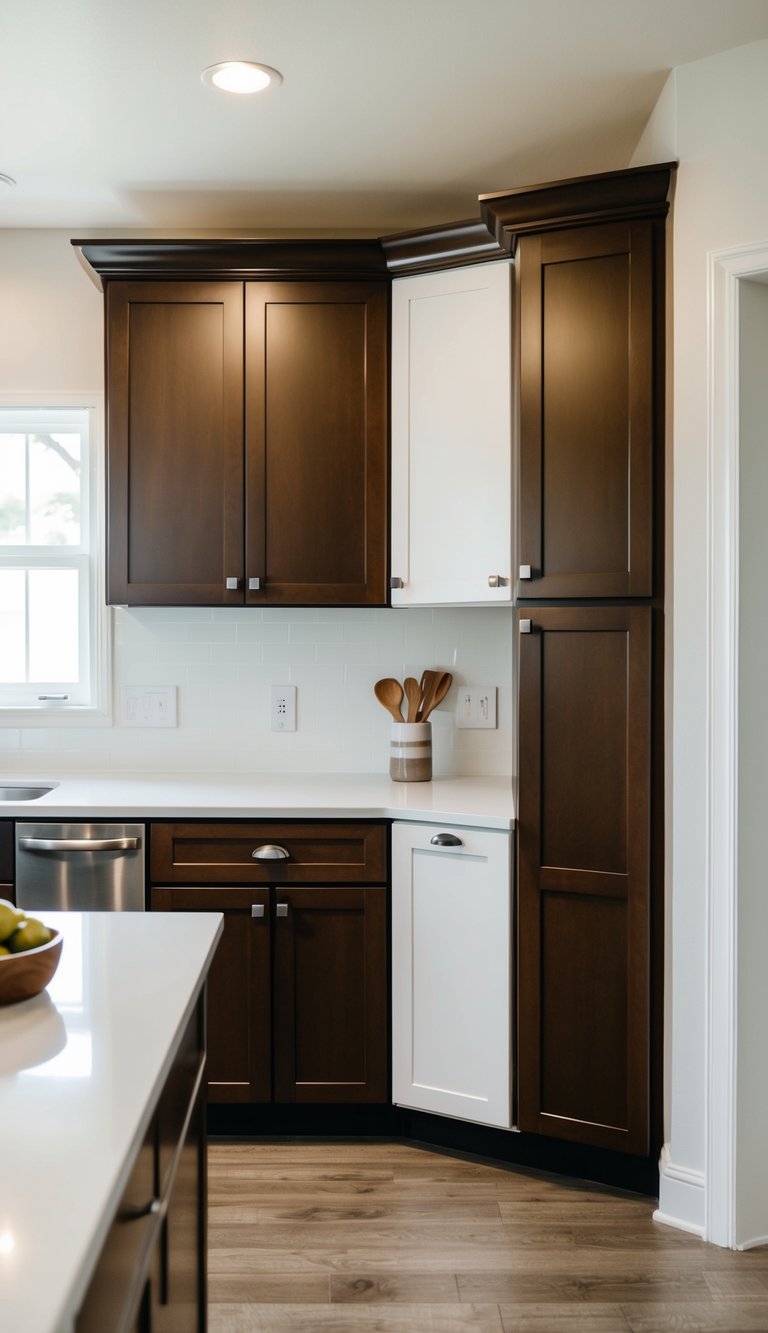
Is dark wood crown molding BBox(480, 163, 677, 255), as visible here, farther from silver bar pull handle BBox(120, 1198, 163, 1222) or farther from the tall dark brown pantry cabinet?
silver bar pull handle BBox(120, 1198, 163, 1222)

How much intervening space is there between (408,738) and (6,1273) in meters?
2.46

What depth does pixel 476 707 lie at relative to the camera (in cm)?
341

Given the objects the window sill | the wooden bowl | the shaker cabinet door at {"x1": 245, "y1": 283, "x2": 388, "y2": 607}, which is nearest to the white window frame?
the window sill

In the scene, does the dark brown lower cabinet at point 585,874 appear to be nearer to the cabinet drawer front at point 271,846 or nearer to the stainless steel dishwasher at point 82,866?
the cabinet drawer front at point 271,846

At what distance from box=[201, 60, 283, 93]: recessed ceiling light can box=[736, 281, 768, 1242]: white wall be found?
1.22 meters

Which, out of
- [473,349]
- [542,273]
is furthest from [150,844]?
[542,273]

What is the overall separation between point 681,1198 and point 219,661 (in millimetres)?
2055

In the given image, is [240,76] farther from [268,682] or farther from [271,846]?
[271,846]

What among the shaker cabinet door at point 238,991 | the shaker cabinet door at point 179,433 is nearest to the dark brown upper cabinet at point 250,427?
the shaker cabinet door at point 179,433

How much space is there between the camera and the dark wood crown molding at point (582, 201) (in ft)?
8.14

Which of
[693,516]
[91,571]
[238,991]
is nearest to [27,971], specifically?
[238,991]

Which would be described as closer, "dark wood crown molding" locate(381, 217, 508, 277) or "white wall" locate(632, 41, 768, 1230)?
"white wall" locate(632, 41, 768, 1230)

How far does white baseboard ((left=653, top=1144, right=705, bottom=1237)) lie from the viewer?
2.45m

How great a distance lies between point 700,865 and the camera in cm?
245
